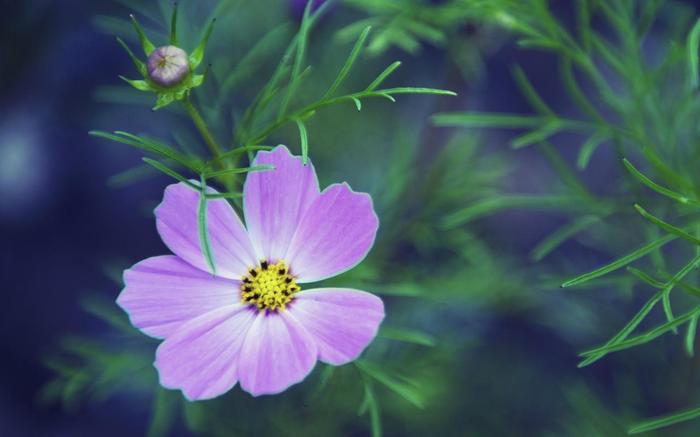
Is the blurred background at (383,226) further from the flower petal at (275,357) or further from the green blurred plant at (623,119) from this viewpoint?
the flower petal at (275,357)

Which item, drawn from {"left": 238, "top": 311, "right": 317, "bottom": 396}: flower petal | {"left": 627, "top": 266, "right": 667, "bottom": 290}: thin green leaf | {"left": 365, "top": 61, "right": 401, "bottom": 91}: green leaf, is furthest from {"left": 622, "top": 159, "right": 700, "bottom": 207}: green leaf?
{"left": 238, "top": 311, "right": 317, "bottom": 396}: flower petal

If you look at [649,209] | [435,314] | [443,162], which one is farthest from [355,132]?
[649,209]

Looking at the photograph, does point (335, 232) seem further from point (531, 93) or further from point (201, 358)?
point (531, 93)

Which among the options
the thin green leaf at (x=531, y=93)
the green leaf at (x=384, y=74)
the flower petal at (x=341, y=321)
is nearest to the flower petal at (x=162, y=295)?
the flower petal at (x=341, y=321)

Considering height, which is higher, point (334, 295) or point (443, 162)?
point (334, 295)

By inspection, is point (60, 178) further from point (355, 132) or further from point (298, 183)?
point (298, 183)

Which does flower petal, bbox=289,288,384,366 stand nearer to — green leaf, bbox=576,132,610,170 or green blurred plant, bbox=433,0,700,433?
green blurred plant, bbox=433,0,700,433
